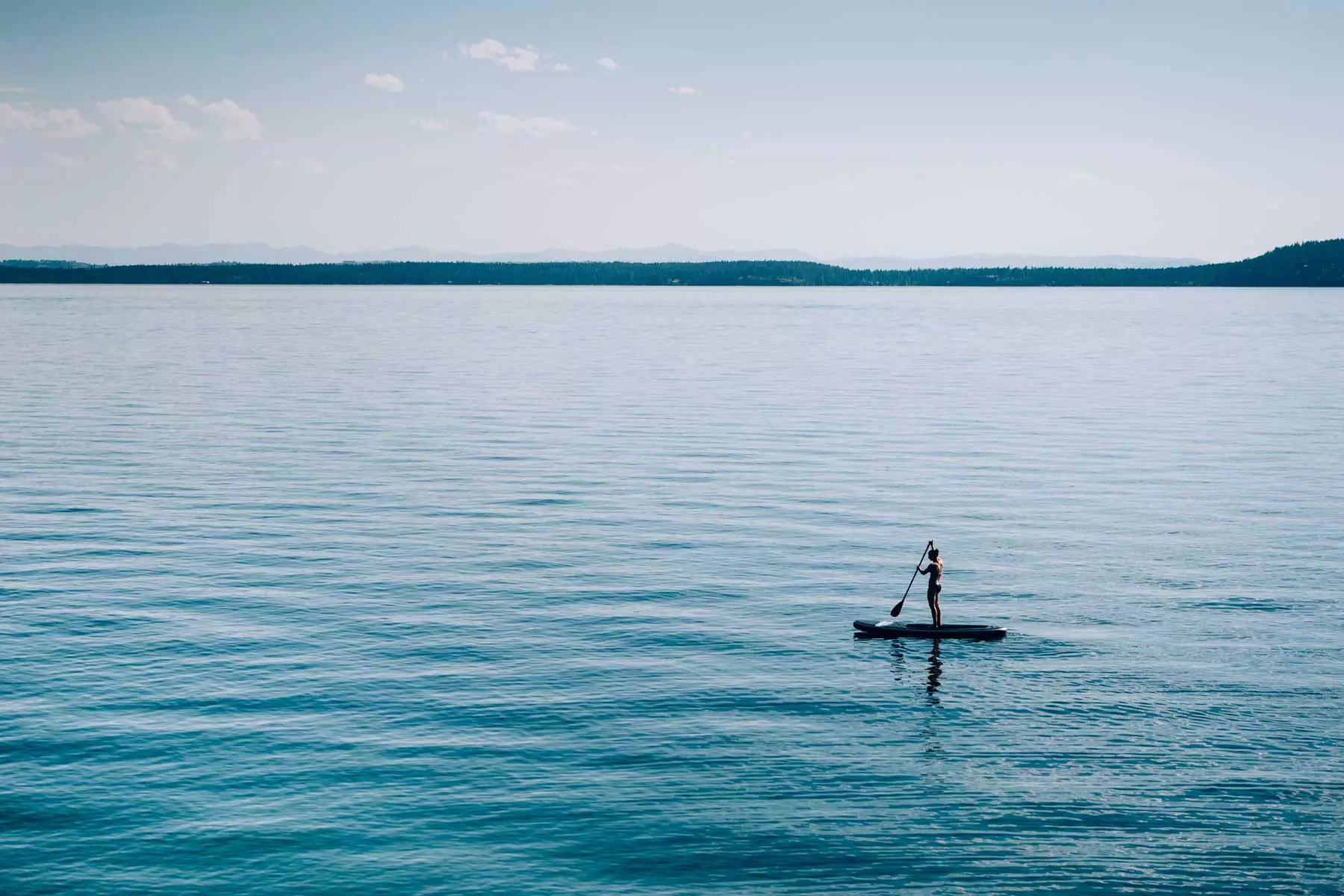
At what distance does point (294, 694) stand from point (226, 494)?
27.7 meters

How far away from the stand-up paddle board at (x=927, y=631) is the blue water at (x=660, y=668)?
47 cm

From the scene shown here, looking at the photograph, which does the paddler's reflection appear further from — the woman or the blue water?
the woman

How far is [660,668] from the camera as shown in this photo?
105ft

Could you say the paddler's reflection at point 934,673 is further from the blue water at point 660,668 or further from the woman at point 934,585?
the woman at point 934,585

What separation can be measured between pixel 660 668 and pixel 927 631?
26.3 ft

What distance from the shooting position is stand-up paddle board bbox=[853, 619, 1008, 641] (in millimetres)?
34500

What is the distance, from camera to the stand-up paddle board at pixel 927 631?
34.5 m

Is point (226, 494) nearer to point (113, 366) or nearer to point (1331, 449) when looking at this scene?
point (1331, 449)

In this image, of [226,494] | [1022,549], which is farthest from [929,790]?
[226,494]

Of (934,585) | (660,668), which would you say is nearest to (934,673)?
(934,585)

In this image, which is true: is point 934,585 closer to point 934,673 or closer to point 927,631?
point 927,631

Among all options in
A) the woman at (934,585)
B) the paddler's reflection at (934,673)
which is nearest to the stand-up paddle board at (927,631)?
the woman at (934,585)

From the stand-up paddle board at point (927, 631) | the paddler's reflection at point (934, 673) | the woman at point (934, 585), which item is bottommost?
the paddler's reflection at point (934, 673)

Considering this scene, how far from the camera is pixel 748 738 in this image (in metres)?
27.5
